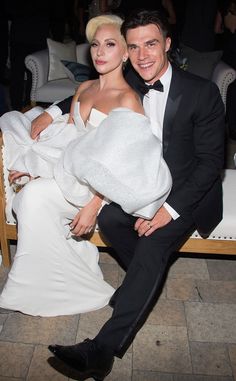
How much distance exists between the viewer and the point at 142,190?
1764 mm

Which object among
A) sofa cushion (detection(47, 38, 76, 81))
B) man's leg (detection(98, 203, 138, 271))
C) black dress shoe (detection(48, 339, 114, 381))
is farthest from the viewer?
sofa cushion (detection(47, 38, 76, 81))

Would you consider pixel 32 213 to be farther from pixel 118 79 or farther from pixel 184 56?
pixel 184 56

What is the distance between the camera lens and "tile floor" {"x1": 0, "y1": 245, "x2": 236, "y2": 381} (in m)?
1.90

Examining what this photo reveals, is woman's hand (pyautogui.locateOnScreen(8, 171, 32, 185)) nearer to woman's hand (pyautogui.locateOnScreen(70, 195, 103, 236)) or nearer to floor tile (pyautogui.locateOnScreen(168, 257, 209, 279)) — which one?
woman's hand (pyautogui.locateOnScreen(70, 195, 103, 236))

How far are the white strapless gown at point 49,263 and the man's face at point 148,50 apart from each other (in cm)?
33

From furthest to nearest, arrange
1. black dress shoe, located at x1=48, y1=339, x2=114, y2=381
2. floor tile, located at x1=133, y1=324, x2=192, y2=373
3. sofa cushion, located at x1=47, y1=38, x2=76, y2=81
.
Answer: sofa cushion, located at x1=47, y1=38, x2=76, y2=81 → floor tile, located at x1=133, y1=324, x2=192, y2=373 → black dress shoe, located at x1=48, y1=339, x2=114, y2=381

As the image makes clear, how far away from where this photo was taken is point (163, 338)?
6.85ft

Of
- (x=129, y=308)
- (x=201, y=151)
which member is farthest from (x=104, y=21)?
(x=129, y=308)

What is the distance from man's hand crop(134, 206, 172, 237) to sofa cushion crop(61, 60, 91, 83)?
10.1 feet

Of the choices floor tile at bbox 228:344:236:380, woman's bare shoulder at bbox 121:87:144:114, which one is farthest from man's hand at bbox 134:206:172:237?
floor tile at bbox 228:344:236:380

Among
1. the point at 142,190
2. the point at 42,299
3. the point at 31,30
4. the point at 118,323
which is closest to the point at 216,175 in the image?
the point at 142,190

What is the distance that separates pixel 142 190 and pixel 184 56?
11.3ft

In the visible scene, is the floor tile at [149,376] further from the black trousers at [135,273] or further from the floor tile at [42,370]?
the floor tile at [42,370]

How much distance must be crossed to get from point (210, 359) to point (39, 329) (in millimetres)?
906
